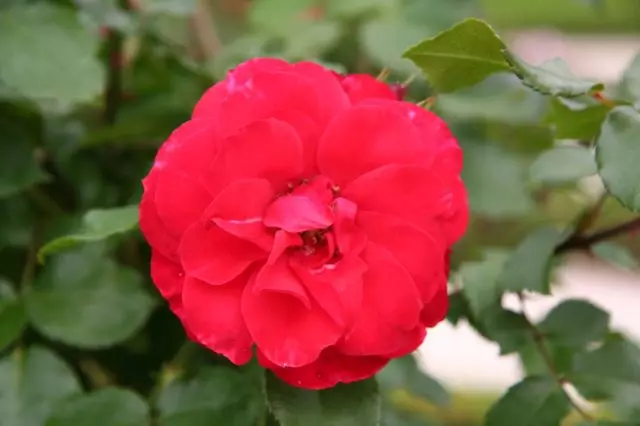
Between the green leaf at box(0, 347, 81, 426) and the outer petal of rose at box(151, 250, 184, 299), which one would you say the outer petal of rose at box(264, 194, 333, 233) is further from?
the green leaf at box(0, 347, 81, 426)

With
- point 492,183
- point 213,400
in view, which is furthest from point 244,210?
point 492,183

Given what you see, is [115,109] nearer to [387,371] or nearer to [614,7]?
[387,371]

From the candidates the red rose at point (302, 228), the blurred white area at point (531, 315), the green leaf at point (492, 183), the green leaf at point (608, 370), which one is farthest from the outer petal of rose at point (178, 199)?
the blurred white area at point (531, 315)

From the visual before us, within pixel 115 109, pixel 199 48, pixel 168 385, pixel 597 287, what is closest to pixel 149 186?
pixel 168 385

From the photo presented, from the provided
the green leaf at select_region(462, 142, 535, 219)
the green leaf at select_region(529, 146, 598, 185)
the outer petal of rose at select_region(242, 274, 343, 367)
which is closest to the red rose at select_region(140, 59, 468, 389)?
the outer petal of rose at select_region(242, 274, 343, 367)

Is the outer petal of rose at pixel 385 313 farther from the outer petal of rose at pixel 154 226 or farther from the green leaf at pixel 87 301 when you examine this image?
the green leaf at pixel 87 301

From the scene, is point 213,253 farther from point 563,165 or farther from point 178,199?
point 563,165
